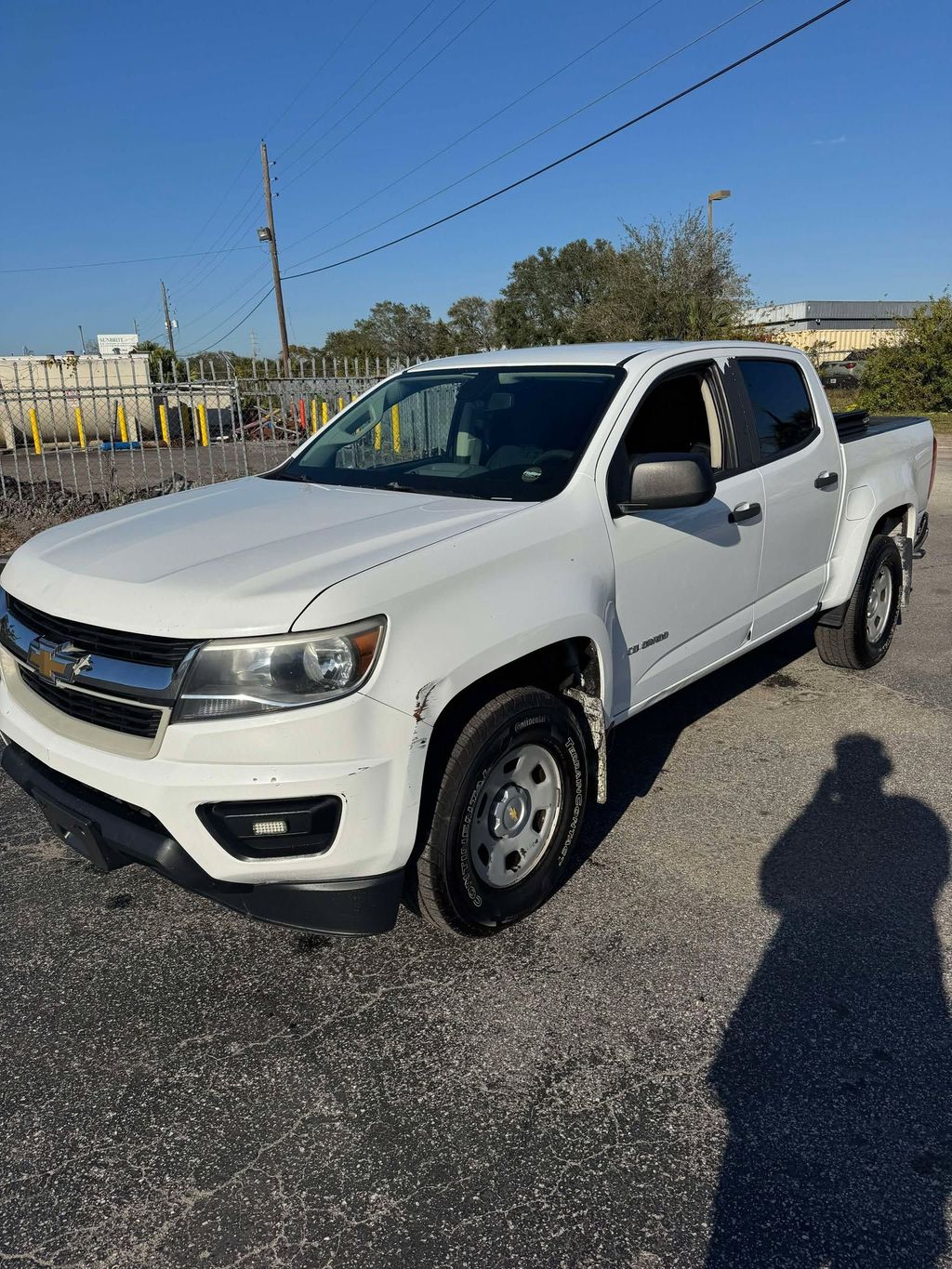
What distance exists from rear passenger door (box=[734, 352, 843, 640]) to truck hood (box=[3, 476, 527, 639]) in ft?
5.78

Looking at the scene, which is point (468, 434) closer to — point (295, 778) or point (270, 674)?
point (270, 674)

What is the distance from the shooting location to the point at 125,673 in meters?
2.53

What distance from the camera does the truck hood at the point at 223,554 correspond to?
2434 millimetres

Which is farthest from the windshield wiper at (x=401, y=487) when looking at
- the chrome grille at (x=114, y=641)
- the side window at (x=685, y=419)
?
the chrome grille at (x=114, y=641)

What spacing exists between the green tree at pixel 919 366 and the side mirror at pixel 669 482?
24.2 m

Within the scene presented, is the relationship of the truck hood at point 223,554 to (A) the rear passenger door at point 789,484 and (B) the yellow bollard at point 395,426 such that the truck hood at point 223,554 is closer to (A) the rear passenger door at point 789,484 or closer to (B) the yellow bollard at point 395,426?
(B) the yellow bollard at point 395,426

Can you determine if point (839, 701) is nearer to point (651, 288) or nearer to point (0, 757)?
point (0, 757)

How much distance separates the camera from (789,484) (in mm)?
4434

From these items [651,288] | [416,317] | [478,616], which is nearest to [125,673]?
[478,616]

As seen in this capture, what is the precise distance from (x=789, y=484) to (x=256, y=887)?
10.3 ft

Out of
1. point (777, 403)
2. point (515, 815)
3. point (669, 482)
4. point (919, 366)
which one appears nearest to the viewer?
point (515, 815)

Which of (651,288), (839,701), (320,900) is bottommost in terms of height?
(839,701)

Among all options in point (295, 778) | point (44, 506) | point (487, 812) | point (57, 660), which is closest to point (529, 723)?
point (487, 812)

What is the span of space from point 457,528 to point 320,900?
45.2 inches
